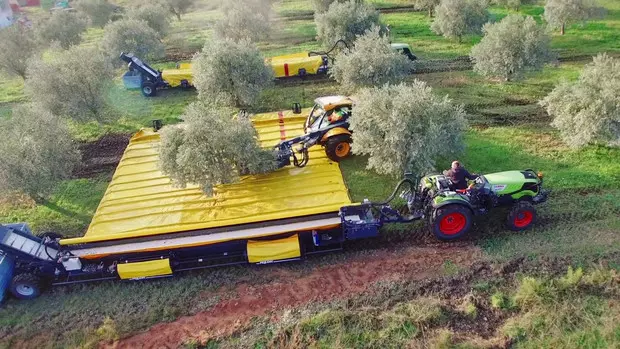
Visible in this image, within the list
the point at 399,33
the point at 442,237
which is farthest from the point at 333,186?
the point at 399,33

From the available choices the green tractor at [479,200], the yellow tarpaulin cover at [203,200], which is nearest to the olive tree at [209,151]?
the yellow tarpaulin cover at [203,200]

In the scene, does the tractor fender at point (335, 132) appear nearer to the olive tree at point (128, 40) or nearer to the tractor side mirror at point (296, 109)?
the tractor side mirror at point (296, 109)

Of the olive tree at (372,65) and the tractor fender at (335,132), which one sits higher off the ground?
the olive tree at (372,65)

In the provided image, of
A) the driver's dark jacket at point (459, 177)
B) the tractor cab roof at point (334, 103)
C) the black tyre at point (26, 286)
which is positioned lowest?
the black tyre at point (26, 286)

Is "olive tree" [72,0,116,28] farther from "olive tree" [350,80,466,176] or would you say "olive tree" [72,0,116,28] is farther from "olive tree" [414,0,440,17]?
"olive tree" [350,80,466,176]

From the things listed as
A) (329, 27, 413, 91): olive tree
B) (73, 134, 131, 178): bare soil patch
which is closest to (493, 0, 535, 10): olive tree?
(329, 27, 413, 91): olive tree

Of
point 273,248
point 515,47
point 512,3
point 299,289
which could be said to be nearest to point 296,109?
point 273,248
